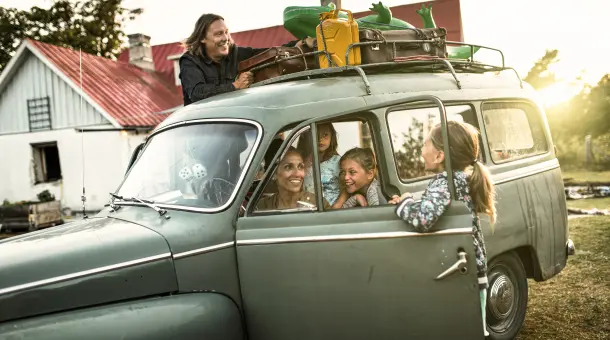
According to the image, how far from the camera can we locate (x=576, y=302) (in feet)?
18.6

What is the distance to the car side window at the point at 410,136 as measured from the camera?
4.07m

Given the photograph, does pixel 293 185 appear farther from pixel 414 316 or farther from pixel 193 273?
pixel 414 316

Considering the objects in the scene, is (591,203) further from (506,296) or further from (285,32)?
(285,32)

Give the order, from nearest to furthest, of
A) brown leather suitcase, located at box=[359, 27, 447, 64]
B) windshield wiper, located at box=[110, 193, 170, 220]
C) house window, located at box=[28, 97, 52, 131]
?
windshield wiper, located at box=[110, 193, 170, 220]
brown leather suitcase, located at box=[359, 27, 447, 64]
house window, located at box=[28, 97, 52, 131]

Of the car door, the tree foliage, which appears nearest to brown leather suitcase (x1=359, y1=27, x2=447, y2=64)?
the car door

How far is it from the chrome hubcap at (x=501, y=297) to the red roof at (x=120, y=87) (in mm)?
15216

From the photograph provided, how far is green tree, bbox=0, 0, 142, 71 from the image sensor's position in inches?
1168

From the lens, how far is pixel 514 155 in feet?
16.6

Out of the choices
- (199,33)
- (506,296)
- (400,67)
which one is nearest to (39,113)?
(199,33)

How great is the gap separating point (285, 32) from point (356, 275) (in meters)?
19.6

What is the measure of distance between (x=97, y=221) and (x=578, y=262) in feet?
19.3

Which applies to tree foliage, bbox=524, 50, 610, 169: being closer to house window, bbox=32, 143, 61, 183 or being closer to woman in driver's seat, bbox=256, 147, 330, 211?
house window, bbox=32, 143, 61, 183

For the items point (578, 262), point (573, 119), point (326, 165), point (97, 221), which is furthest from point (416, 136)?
point (573, 119)

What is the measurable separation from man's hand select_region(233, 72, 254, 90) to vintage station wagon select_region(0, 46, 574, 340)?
87cm
